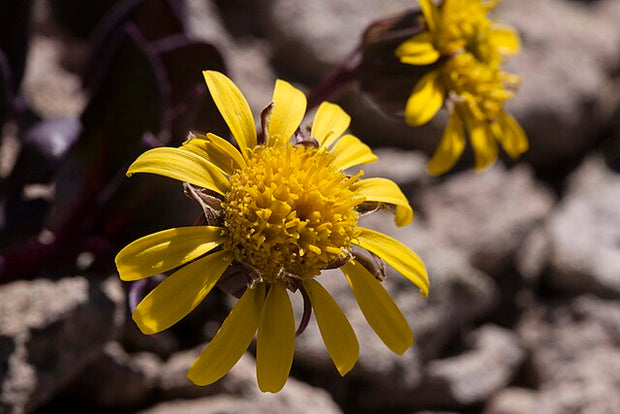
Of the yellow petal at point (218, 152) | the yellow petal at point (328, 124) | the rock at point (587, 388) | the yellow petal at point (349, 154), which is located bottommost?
the rock at point (587, 388)

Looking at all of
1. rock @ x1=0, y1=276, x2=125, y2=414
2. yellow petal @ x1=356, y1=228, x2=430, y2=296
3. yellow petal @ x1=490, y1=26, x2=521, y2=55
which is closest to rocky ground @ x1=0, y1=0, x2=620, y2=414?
rock @ x1=0, y1=276, x2=125, y2=414

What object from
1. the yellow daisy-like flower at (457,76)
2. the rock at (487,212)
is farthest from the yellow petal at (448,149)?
the rock at (487,212)

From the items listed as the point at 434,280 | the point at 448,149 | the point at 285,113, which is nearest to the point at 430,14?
the point at 448,149

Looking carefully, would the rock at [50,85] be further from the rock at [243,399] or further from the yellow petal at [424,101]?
the yellow petal at [424,101]

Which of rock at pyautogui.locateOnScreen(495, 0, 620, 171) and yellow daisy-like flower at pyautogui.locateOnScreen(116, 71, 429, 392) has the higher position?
yellow daisy-like flower at pyautogui.locateOnScreen(116, 71, 429, 392)

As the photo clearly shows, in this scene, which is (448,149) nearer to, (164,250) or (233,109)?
(233,109)

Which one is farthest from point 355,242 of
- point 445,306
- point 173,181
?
point 445,306

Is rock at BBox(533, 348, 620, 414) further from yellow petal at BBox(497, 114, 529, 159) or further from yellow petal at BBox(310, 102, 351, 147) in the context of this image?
yellow petal at BBox(310, 102, 351, 147)

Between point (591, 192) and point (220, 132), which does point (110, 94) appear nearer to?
point (220, 132)
